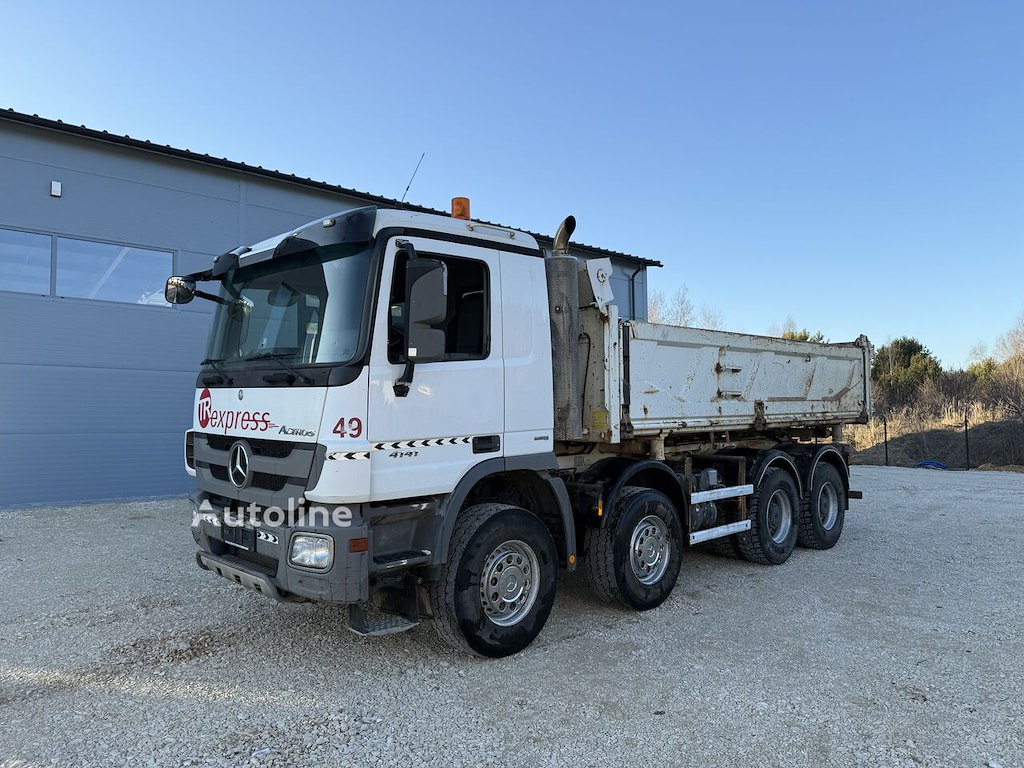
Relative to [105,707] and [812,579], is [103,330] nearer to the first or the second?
[105,707]

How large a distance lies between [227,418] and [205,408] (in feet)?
1.30

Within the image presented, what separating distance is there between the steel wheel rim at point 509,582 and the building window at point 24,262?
30.8 ft

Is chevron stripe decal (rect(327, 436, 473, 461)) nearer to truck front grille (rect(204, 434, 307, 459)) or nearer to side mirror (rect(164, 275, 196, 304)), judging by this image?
truck front grille (rect(204, 434, 307, 459))

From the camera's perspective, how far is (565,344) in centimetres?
495

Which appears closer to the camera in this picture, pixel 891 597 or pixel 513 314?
pixel 513 314

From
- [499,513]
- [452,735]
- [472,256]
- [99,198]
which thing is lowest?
[452,735]

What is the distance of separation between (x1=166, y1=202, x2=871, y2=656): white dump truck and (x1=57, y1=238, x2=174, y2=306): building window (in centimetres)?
686

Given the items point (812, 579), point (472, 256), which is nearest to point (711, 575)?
point (812, 579)

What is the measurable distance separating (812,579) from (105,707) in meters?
5.95

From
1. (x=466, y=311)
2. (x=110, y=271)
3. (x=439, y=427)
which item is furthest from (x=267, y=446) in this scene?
(x=110, y=271)

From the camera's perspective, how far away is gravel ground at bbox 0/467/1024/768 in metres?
3.25

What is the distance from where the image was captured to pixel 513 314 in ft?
14.8
